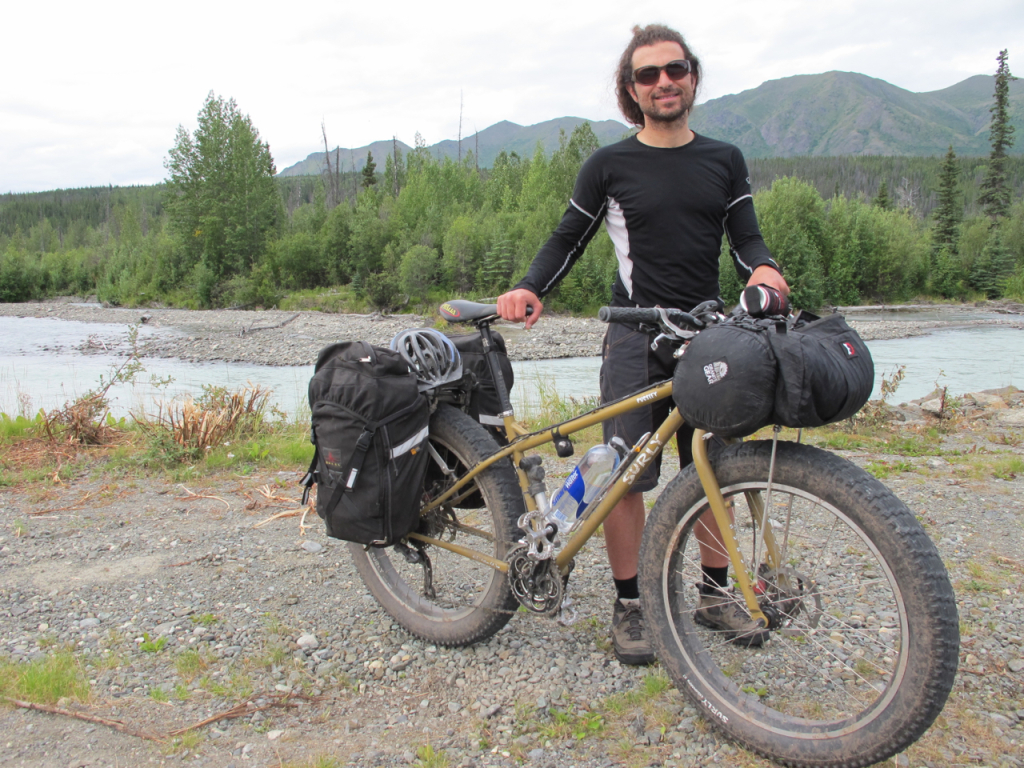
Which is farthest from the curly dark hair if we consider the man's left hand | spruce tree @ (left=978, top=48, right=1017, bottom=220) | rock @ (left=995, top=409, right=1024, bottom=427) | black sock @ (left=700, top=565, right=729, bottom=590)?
spruce tree @ (left=978, top=48, right=1017, bottom=220)

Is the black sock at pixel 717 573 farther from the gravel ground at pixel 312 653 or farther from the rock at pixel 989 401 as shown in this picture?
the rock at pixel 989 401

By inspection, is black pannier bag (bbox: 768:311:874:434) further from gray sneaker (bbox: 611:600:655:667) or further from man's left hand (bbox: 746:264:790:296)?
gray sneaker (bbox: 611:600:655:667)

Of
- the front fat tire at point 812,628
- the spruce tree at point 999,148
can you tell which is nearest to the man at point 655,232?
the front fat tire at point 812,628

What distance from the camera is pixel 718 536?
210 centimetres

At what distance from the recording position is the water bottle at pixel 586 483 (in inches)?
93.7

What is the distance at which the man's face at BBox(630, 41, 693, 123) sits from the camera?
95.3 inches

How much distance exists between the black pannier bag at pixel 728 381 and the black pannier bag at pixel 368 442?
1037 millimetres

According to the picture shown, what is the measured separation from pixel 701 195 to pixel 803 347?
947 mm

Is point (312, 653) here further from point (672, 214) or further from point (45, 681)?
point (672, 214)

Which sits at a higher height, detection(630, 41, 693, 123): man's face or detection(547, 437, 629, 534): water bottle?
detection(630, 41, 693, 123): man's face

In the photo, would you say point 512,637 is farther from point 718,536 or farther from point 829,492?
point 829,492

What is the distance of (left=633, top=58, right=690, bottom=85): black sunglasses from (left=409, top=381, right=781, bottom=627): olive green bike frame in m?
1.08

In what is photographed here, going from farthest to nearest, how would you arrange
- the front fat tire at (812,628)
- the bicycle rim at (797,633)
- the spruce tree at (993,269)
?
the spruce tree at (993,269)
the bicycle rim at (797,633)
the front fat tire at (812,628)

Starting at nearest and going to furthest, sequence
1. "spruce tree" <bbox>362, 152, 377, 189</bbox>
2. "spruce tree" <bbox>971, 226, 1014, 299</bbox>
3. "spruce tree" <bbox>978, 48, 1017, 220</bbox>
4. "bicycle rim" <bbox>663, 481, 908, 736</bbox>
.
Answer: "bicycle rim" <bbox>663, 481, 908, 736</bbox>
"spruce tree" <bbox>971, 226, 1014, 299</bbox>
"spruce tree" <bbox>978, 48, 1017, 220</bbox>
"spruce tree" <bbox>362, 152, 377, 189</bbox>
